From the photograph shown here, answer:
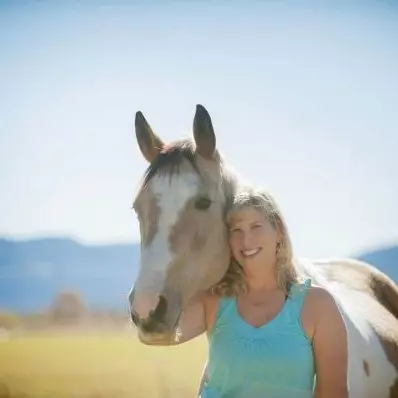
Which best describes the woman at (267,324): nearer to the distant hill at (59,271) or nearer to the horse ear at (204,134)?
the horse ear at (204,134)

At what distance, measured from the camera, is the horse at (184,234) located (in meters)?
1.11

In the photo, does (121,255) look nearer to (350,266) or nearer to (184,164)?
(350,266)

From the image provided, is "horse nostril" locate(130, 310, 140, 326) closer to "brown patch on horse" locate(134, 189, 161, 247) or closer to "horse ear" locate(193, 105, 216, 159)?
"brown patch on horse" locate(134, 189, 161, 247)

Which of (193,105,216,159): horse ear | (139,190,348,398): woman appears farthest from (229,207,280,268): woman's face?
(193,105,216,159): horse ear

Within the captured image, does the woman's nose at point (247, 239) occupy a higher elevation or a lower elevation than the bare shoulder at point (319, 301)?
higher

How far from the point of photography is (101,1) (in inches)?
89.1

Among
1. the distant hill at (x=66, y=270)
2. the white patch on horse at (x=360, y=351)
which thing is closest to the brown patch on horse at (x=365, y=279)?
the white patch on horse at (x=360, y=351)

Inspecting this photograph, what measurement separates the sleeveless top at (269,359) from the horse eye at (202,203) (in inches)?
10.9

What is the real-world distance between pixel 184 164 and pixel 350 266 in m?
0.98

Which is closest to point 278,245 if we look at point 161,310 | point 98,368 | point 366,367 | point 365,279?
point 161,310

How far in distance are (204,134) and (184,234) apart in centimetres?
25

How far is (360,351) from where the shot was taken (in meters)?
1.47

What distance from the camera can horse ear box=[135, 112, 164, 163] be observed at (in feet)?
4.51

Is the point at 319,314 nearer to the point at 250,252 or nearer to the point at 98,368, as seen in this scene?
the point at 250,252
